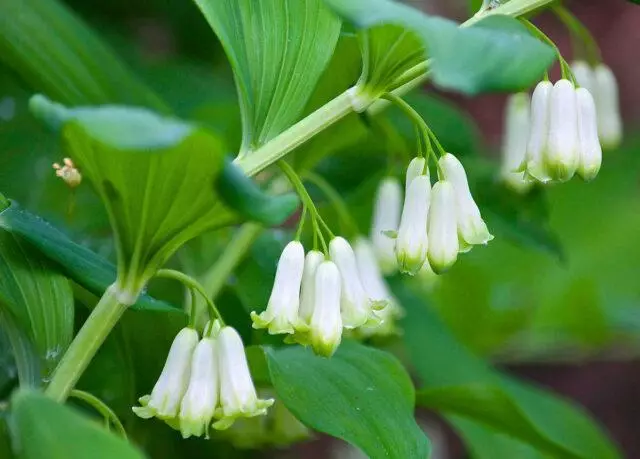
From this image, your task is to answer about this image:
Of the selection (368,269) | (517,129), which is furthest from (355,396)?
(517,129)

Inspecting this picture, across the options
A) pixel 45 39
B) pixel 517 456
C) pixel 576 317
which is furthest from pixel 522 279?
pixel 45 39

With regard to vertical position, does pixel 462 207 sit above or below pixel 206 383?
above

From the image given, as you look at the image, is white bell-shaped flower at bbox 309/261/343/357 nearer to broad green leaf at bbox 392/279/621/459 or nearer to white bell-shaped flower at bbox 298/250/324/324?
white bell-shaped flower at bbox 298/250/324/324

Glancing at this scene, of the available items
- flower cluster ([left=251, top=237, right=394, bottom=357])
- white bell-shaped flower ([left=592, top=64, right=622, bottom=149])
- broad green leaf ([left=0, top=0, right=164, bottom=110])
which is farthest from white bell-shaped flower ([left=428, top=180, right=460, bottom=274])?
broad green leaf ([left=0, top=0, right=164, bottom=110])

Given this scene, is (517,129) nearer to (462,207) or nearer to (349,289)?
(462,207)

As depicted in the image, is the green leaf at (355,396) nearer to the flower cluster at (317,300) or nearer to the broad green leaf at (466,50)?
the flower cluster at (317,300)

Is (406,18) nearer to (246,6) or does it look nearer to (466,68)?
(466,68)

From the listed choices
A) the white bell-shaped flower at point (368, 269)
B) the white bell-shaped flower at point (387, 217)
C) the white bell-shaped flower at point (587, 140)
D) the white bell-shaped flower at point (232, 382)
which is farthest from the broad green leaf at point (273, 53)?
the white bell-shaped flower at point (387, 217)
